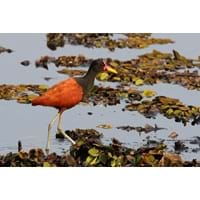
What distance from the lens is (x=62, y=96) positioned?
306 centimetres

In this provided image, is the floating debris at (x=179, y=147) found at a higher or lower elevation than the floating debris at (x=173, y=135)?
lower

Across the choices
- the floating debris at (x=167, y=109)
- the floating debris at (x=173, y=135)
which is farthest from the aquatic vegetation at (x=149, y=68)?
the floating debris at (x=173, y=135)

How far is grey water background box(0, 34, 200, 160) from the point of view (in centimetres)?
297

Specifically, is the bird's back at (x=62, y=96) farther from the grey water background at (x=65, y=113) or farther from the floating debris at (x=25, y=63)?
the floating debris at (x=25, y=63)

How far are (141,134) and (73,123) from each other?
29cm

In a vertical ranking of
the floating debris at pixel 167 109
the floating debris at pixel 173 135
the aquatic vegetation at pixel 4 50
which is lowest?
the floating debris at pixel 173 135

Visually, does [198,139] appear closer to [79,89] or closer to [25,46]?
[79,89]

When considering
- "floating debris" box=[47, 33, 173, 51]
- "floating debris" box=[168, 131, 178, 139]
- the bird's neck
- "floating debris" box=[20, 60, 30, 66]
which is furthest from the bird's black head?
"floating debris" box=[168, 131, 178, 139]

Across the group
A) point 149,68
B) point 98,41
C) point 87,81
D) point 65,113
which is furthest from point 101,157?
point 98,41

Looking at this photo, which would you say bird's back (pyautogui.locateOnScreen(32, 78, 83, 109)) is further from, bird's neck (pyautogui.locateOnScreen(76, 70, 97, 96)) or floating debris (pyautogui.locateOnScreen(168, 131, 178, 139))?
floating debris (pyautogui.locateOnScreen(168, 131, 178, 139))

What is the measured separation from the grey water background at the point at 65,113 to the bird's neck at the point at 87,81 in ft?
0.18

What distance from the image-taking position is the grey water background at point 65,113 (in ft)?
9.73

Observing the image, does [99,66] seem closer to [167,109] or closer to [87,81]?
[87,81]

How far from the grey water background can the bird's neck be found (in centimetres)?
5
